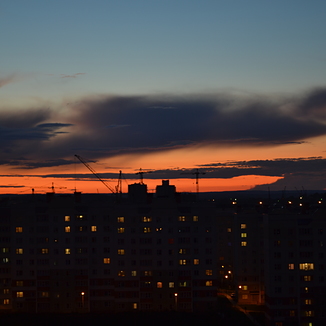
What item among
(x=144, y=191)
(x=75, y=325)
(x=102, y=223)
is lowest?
(x=75, y=325)

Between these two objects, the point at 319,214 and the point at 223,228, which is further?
the point at 223,228

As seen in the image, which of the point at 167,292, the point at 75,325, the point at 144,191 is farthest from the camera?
the point at 144,191

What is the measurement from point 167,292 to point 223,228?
120 feet

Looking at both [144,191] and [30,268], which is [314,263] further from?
[30,268]

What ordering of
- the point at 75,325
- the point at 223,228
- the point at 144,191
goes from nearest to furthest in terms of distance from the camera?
the point at 75,325 < the point at 144,191 < the point at 223,228

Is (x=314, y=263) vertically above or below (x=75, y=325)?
above

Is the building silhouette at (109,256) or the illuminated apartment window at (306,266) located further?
the building silhouette at (109,256)

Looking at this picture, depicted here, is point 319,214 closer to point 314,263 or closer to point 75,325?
point 314,263

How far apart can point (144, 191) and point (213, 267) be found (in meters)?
25.4

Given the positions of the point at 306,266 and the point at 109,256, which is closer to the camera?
the point at 306,266

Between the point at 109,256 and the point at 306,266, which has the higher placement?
the point at 109,256

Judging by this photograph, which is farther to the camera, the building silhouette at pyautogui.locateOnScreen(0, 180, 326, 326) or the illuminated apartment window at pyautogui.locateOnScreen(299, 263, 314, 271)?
the building silhouette at pyautogui.locateOnScreen(0, 180, 326, 326)

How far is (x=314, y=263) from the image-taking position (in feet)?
320

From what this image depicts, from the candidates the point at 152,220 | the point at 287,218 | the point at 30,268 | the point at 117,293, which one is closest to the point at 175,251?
the point at 152,220
